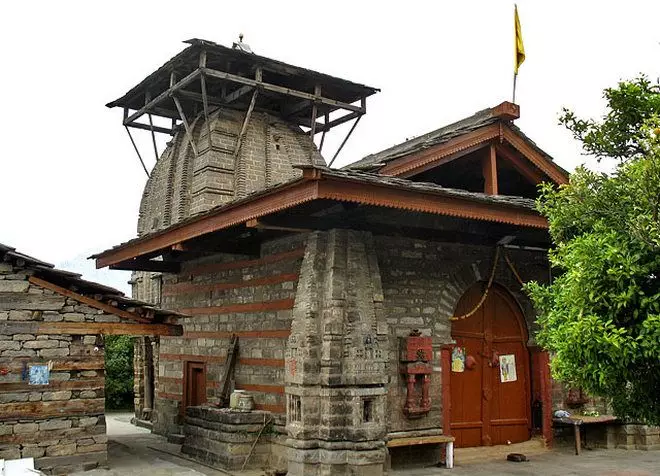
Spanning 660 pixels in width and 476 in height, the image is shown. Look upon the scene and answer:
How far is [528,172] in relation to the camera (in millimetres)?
12148

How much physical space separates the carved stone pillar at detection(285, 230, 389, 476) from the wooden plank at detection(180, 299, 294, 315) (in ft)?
3.05

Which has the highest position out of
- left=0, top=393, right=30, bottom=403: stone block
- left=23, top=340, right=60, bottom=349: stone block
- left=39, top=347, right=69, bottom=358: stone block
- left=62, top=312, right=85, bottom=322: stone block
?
left=62, top=312, right=85, bottom=322: stone block

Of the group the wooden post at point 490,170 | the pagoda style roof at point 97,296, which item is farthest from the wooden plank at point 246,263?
the wooden post at point 490,170

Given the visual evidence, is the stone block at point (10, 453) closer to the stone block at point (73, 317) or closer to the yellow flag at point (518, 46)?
the stone block at point (73, 317)

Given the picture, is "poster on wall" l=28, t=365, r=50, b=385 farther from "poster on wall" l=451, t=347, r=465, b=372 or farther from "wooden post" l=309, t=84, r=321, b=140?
"wooden post" l=309, t=84, r=321, b=140

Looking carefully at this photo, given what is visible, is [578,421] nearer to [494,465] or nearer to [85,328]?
[494,465]

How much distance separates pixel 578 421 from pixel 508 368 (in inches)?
59.7

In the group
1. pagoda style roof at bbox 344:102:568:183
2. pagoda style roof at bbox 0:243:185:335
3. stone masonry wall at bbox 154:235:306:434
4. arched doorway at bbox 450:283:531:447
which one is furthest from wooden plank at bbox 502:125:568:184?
pagoda style roof at bbox 0:243:185:335

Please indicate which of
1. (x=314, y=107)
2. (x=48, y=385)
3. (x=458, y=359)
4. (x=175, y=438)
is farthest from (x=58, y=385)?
(x=314, y=107)

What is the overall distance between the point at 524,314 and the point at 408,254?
118 inches

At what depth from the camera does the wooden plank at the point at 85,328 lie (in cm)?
1056

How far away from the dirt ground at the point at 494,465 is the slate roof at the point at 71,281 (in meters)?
2.48

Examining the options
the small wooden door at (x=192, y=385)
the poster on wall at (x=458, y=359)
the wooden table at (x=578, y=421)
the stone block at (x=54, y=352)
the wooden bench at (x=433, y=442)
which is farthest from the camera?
the small wooden door at (x=192, y=385)

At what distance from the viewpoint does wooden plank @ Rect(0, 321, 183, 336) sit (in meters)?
10.6
